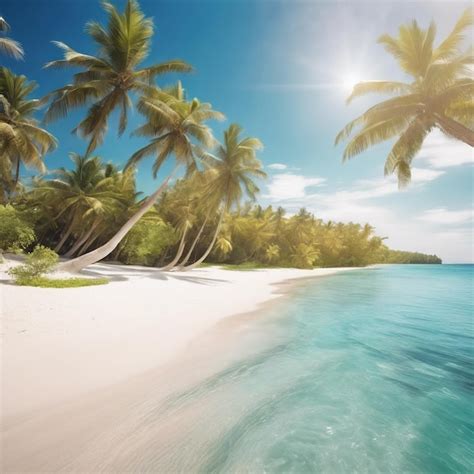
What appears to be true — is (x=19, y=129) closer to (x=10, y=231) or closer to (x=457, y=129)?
(x=10, y=231)

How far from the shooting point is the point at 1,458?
1946 millimetres

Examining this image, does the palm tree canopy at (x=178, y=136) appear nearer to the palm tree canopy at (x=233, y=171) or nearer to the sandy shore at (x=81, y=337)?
the palm tree canopy at (x=233, y=171)

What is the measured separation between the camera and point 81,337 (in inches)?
175

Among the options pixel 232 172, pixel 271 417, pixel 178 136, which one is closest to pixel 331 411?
pixel 271 417

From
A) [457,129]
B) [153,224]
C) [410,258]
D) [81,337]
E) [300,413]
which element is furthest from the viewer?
[410,258]

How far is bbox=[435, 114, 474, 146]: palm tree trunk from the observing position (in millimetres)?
7224

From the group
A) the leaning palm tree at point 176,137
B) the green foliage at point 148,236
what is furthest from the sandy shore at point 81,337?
the green foliage at point 148,236

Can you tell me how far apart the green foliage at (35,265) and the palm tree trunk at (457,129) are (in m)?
14.0

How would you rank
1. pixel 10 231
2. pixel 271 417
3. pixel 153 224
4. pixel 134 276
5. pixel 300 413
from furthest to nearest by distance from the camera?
pixel 153 224 < pixel 10 231 < pixel 134 276 < pixel 300 413 < pixel 271 417

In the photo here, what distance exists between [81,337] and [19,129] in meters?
18.2

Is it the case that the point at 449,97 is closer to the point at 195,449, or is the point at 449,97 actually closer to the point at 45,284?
the point at 195,449

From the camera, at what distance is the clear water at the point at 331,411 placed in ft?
7.66

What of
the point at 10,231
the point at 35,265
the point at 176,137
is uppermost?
the point at 176,137

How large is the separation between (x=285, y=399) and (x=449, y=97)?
9.78m
